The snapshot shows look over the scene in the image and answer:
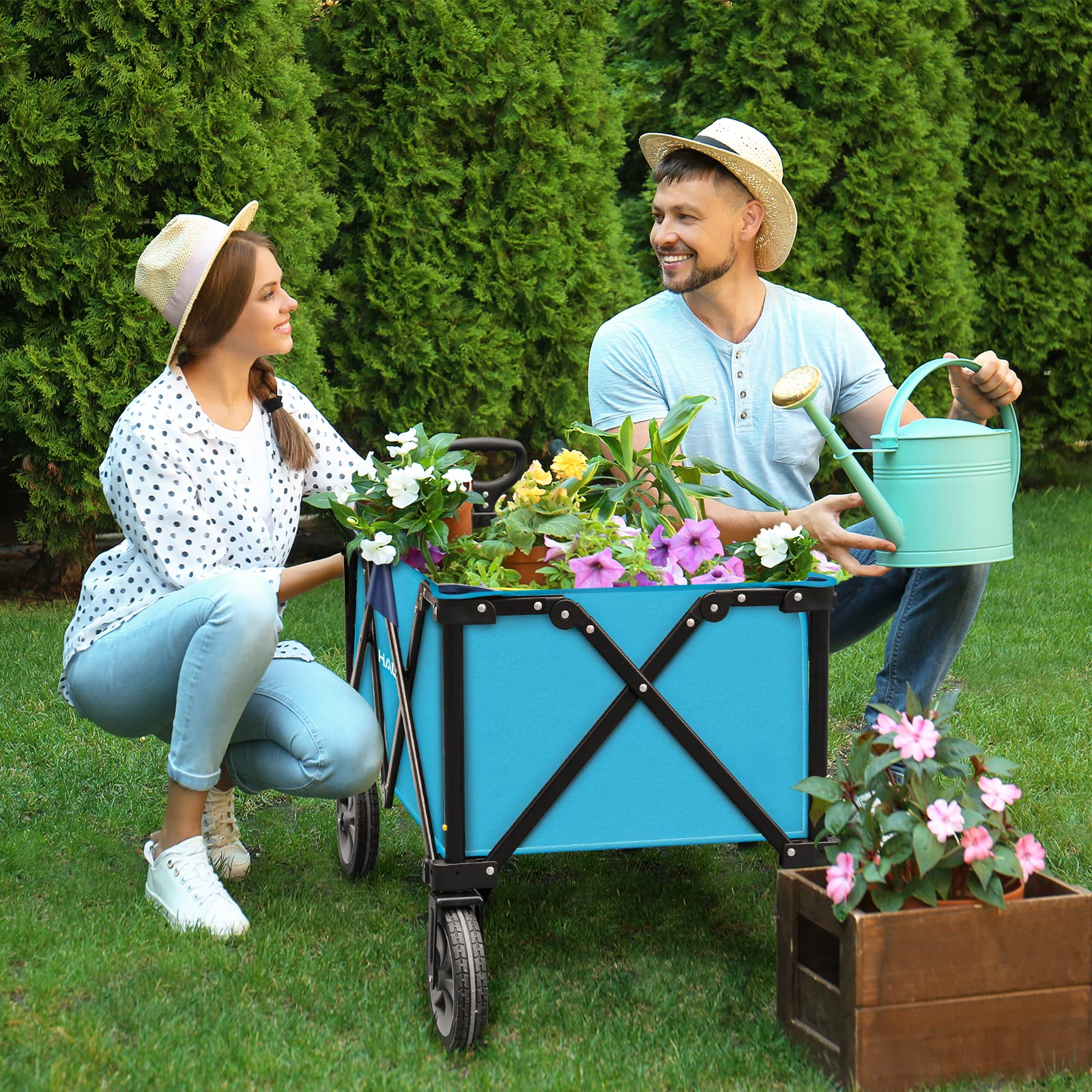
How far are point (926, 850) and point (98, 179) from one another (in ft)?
12.0

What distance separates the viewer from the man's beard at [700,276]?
284 centimetres

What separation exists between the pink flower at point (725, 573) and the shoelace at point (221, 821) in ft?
3.68

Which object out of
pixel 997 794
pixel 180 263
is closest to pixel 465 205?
pixel 180 263

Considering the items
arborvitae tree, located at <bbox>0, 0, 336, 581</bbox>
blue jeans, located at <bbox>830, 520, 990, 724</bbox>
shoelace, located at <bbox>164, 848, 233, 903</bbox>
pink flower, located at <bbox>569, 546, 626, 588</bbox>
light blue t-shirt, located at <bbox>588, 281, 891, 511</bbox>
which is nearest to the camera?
pink flower, located at <bbox>569, 546, 626, 588</bbox>

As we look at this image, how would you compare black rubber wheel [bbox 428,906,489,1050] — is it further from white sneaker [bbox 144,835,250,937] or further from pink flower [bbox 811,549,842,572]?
pink flower [bbox 811,549,842,572]

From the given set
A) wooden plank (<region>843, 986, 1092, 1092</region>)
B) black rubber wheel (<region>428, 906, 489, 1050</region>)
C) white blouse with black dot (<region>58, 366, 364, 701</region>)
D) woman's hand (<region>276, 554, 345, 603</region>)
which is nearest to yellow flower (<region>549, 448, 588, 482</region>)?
woman's hand (<region>276, 554, 345, 603</region>)

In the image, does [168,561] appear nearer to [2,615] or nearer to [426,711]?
[426,711]

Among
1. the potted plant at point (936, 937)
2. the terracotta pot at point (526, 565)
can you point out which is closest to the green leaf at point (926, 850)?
the potted plant at point (936, 937)

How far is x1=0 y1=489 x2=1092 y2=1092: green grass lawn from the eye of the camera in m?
1.89

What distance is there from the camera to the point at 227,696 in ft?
7.52

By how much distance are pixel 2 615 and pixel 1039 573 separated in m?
3.93

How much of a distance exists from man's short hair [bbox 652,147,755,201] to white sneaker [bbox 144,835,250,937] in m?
1.63

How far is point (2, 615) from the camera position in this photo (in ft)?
15.5

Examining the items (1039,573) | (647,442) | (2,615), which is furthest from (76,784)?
(1039,573)
